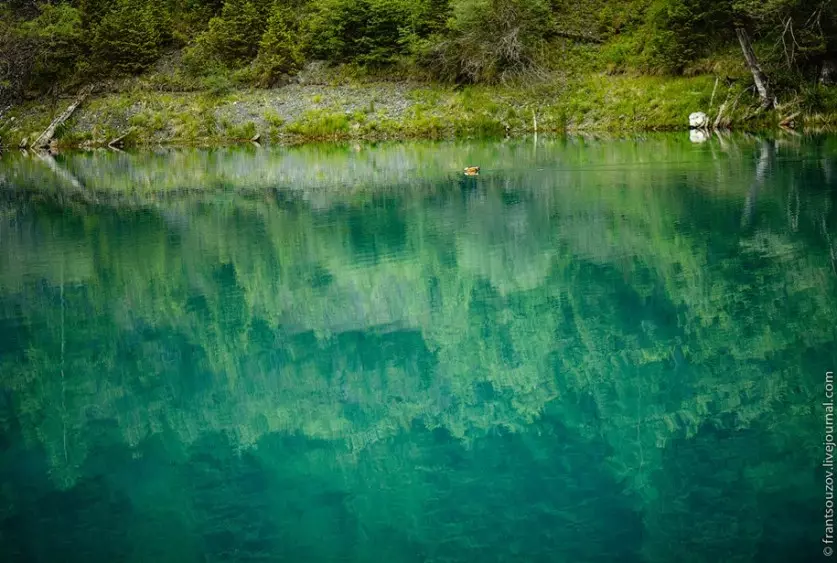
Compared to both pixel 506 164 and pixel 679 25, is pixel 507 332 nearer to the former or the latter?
pixel 506 164

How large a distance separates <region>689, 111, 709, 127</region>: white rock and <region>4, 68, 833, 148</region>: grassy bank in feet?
1.19

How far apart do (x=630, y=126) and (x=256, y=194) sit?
2350 centimetres

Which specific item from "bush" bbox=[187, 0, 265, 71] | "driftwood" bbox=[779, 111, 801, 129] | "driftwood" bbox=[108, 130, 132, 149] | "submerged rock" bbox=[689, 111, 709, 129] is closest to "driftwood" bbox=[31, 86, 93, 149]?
"driftwood" bbox=[108, 130, 132, 149]

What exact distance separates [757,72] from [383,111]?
20.6 metres

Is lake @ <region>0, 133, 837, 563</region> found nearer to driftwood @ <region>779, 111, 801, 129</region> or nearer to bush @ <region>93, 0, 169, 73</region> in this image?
driftwood @ <region>779, 111, 801, 129</region>

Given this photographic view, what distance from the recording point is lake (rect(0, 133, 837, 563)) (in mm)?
4945

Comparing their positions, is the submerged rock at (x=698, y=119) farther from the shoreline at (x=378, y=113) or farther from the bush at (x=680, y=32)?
the bush at (x=680, y=32)

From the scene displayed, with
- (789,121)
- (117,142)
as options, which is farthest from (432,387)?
(117,142)

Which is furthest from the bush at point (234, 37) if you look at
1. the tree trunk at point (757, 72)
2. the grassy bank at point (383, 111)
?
the tree trunk at point (757, 72)

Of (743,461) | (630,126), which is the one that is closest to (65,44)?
(630,126)

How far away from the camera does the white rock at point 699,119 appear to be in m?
36.1

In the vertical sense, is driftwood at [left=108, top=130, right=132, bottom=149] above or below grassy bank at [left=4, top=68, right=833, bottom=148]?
below

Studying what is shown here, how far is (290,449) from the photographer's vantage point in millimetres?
6168

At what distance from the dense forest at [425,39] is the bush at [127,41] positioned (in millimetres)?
83
